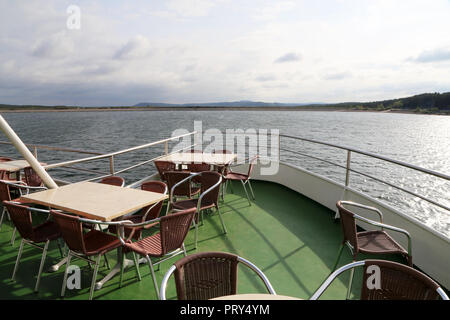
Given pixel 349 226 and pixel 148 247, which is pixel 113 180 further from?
pixel 349 226

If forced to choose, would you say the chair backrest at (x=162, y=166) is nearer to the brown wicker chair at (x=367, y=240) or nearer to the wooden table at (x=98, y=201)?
the wooden table at (x=98, y=201)

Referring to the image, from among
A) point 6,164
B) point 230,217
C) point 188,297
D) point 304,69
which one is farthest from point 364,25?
point 304,69

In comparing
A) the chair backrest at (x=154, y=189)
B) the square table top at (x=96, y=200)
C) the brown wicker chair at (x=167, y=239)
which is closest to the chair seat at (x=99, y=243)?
the brown wicker chair at (x=167, y=239)

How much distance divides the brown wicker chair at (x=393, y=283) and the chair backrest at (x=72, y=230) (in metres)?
1.78

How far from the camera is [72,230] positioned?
90.0 inches

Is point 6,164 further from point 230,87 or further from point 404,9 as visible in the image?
point 230,87

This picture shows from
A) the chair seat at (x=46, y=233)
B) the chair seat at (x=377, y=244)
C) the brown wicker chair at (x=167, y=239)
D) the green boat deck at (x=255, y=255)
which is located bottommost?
the green boat deck at (x=255, y=255)

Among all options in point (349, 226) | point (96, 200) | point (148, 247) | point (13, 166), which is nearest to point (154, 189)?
point (96, 200)

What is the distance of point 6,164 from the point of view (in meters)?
5.15

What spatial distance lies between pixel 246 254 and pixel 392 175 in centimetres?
1576

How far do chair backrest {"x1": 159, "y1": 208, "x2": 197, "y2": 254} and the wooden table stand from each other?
41 cm

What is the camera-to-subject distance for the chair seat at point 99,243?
2.40 metres

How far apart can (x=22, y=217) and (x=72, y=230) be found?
660 mm
